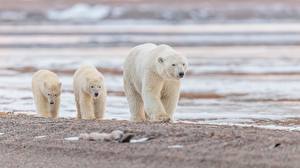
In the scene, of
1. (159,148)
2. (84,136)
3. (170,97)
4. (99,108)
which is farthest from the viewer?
(99,108)

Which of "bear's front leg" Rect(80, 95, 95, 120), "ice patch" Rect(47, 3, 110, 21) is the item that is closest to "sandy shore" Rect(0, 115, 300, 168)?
"bear's front leg" Rect(80, 95, 95, 120)

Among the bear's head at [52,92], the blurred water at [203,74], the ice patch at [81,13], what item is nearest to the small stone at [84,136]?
the blurred water at [203,74]

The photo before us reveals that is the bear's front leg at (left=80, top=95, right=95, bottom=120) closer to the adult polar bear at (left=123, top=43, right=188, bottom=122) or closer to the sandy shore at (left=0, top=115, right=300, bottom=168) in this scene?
the adult polar bear at (left=123, top=43, right=188, bottom=122)

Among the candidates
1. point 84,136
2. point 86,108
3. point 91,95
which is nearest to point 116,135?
point 84,136

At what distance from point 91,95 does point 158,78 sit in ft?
5.03

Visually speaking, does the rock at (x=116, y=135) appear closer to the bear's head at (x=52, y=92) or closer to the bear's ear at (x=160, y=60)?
the bear's ear at (x=160, y=60)

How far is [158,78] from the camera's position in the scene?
417 inches

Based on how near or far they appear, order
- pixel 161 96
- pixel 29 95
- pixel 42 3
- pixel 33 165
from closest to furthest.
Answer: pixel 33 165 → pixel 161 96 → pixel 29 95 → pixel 42 3

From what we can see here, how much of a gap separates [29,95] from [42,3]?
59252mm

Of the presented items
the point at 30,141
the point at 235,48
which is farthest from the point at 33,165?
the point at 235,48

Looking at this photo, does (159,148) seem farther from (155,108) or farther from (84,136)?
(155,108)

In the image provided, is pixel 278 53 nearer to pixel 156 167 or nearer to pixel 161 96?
pixel 161 96

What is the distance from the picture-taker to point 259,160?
7805mm

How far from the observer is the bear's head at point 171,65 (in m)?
10.2
